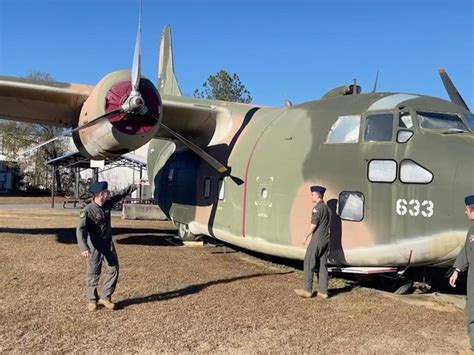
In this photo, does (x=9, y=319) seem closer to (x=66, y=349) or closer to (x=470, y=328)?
(x=66, y=349)

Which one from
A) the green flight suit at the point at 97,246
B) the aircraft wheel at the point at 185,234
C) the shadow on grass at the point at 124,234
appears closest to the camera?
the green flight suit at the point at 97,246

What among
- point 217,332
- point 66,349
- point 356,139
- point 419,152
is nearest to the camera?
point 66,349

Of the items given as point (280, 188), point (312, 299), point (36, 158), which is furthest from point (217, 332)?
point (36, 158)

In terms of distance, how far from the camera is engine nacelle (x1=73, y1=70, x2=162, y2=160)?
10992 millimetres

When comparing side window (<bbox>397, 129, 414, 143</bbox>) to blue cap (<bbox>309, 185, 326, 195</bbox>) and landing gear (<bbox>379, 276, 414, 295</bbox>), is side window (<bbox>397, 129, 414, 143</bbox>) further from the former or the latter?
landing gear (<bbox>379, 276, 414, 295</bbox>)

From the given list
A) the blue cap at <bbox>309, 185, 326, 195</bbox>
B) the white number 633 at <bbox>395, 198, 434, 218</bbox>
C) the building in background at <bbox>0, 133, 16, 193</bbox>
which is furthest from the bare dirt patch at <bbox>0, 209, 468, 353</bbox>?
the building in background at <bbox>0, 133, 16, 193</bbox>

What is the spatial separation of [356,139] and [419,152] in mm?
1213

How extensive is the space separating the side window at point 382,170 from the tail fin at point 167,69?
11390 mm

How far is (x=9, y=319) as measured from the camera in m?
6.75

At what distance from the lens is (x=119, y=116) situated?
10.9 meters

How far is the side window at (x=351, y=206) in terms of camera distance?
28.2 feet

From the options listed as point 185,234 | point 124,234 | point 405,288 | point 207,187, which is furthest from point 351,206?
point 124,234

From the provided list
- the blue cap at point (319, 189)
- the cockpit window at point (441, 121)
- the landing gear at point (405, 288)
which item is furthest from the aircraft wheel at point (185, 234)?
the cockpit window at point (441, 121)

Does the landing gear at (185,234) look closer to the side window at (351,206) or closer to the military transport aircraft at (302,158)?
the military transport aircraft at (302,158)
